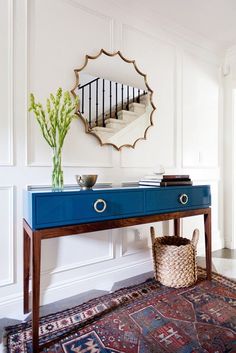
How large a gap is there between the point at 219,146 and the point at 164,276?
5.82ft

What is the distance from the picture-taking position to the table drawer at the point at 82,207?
4.06ft

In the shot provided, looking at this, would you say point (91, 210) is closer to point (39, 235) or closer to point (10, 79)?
point (39, 235)

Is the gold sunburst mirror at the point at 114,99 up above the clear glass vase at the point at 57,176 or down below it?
above

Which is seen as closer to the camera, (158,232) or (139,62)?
(139,62)

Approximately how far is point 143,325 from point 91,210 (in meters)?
0.75

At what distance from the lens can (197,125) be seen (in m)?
2.67

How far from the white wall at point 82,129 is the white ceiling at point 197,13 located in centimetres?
11

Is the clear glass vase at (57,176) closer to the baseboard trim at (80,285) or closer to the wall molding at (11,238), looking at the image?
the wall molding at (11,238)

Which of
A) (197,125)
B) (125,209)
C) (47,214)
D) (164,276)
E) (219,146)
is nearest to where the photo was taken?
(47,214)

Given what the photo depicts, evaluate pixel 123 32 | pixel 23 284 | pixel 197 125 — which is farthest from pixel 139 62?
pixel 23 284

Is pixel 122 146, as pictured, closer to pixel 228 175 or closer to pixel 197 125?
pixel 197 125

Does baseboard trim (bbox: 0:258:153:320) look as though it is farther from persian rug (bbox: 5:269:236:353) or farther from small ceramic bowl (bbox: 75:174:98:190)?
small ceramic bowl (bbox: 75:174:98:190)

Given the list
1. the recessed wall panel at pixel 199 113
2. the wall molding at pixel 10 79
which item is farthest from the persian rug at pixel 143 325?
the recessed wall panel at pixel 199 113

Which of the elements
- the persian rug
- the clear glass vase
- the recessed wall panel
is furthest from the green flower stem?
the recessed wall panel
